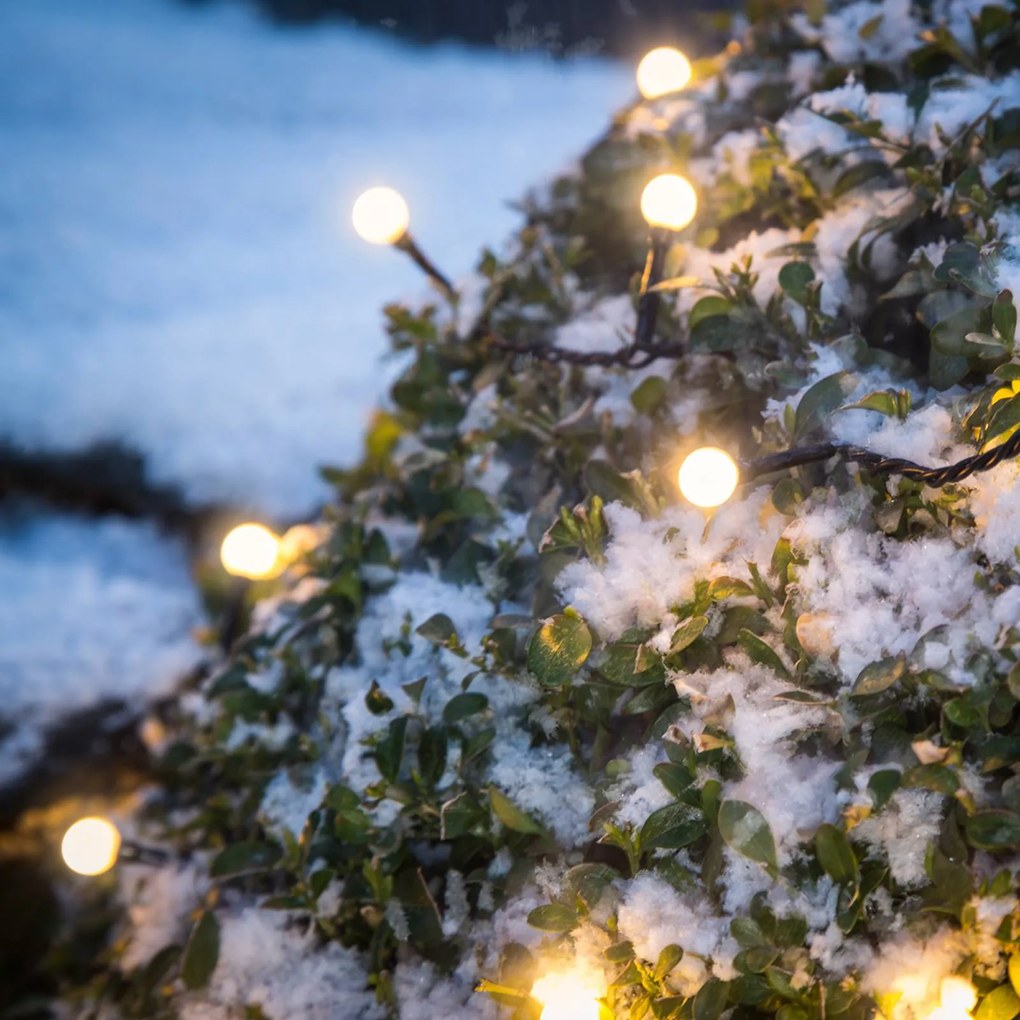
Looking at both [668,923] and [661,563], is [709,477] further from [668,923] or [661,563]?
[668,923]

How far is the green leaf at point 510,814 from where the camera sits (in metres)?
1.20

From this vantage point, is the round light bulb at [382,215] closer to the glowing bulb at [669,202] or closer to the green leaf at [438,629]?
the glowing bulb at [669,202]

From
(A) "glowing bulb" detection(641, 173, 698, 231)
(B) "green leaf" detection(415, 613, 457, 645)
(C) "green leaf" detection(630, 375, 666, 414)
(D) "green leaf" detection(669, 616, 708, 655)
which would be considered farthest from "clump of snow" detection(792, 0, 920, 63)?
(B) "green leaf" detection(415, 613, 457, 645)

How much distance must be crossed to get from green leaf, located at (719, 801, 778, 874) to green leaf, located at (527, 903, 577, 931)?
9.8 inches

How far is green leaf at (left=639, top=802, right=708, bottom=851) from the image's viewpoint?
42.4 inches

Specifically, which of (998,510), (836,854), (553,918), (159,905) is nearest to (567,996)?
(553,918)

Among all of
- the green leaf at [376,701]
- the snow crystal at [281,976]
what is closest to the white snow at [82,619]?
the snow crystal at [281,976]

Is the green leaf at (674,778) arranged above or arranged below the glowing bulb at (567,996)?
above

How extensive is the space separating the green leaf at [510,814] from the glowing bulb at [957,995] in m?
0.52

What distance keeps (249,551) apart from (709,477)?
1.17 m

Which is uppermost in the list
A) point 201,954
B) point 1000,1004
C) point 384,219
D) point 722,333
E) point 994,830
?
point 384,219

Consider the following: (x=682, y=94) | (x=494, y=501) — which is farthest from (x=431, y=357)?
(x=682, y=94)

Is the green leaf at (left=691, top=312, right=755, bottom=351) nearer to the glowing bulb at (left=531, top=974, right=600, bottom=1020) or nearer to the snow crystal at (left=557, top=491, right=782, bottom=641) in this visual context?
the snow crystal at (left=557, top=491, right=782, bottom=641)

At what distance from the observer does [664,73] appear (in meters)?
2.18
